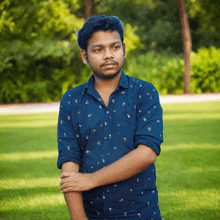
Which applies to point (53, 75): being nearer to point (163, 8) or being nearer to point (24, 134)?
point (24, 134)

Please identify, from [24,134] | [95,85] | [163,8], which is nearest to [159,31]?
[163,8]

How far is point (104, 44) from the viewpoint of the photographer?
2.17 meters

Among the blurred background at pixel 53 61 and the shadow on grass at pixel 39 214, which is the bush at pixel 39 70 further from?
the shadow on grass at pixel 39 214

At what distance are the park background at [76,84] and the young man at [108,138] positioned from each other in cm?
40

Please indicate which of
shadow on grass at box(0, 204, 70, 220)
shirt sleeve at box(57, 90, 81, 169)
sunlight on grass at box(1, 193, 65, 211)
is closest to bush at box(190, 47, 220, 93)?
sunlight on grass at box(1, 193, 65, 211)

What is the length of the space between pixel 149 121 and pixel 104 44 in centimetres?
54

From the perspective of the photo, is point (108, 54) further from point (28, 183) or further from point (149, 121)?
point (28, 183)

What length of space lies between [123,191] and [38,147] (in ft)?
20.8

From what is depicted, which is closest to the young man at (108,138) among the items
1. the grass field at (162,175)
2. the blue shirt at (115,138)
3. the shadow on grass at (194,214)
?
the blue shirt at (115,138)

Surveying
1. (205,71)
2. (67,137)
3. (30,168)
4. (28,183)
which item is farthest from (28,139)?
(205,71)

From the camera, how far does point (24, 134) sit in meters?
10.1

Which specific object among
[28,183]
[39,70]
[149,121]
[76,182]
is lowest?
[28,183]

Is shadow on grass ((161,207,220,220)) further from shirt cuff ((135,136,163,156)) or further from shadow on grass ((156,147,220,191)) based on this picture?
shirt cuff ((135,136,163,156))

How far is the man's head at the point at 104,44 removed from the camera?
84.4 inches
